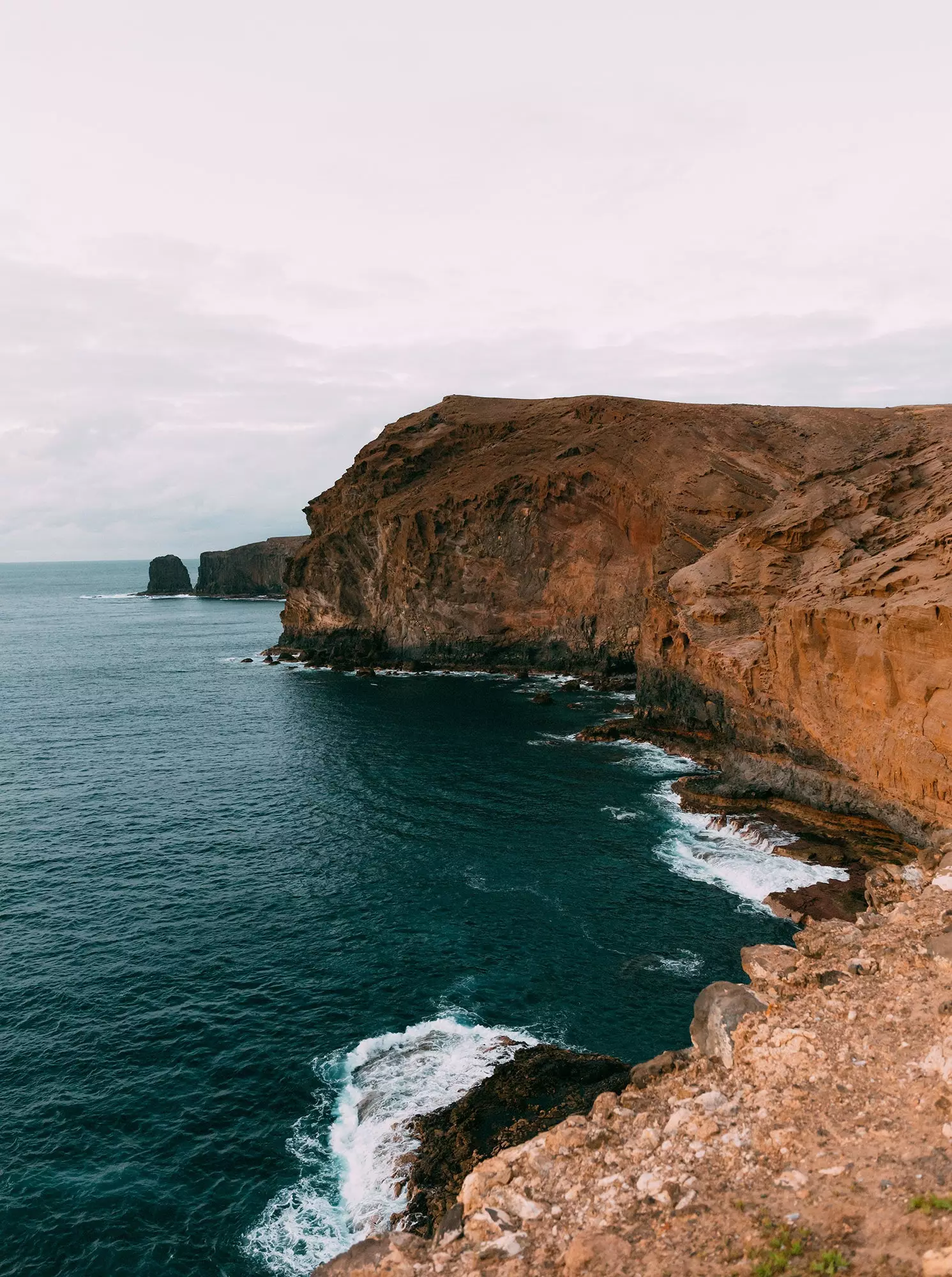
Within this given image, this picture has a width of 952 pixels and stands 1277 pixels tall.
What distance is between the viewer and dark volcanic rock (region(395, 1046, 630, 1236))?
19.5 meters

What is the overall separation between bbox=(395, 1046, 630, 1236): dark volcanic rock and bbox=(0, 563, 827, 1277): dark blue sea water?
1.00 meters

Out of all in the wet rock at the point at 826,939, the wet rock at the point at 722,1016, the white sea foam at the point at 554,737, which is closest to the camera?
the wet rock at the point at 722,1016

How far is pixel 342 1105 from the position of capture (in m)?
23.0

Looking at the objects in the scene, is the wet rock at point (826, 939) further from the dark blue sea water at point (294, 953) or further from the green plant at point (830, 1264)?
the green plant at point (830, 1264)

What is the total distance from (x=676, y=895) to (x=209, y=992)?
830 inches

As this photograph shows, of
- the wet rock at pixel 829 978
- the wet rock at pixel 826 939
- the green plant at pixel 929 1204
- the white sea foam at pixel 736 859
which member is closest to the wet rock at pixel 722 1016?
the wet rock at pixel 829 978

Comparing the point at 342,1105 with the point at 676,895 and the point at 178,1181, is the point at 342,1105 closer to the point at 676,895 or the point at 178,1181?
the point at 178,1181

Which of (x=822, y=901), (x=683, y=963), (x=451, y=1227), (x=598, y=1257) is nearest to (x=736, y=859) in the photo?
(x=822, y=901)

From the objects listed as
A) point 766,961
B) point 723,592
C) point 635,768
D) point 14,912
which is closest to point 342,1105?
point 766,961

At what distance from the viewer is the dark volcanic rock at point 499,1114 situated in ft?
64.1

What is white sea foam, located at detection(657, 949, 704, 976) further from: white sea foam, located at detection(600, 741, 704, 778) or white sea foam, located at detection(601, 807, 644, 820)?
white sea foam, located at detection(600, 741, 704, 778)

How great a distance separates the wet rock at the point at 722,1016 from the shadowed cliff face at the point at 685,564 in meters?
22.5

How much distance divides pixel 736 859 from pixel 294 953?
2287cm

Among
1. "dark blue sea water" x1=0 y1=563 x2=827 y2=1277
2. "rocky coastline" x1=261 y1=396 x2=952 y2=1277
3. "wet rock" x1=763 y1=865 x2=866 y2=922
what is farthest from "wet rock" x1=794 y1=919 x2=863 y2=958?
"wet rock" x1=763 y1=865 x2=866 y2=922
